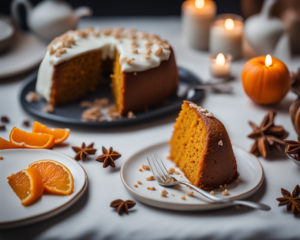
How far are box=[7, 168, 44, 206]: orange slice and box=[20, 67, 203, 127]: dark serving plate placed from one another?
48 centimetres

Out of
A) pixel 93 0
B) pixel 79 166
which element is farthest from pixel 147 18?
pixel 79 166

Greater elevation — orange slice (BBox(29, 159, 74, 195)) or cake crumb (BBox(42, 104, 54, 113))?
orange slice (BBox(29, 159, 74, 195))

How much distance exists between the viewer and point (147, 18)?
3098 mm

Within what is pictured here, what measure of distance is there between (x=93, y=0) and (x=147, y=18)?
1.70 feet

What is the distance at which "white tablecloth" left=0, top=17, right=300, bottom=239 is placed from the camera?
1.06 metres

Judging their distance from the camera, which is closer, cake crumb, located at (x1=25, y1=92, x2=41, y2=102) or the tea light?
cake crumb, located at (x1=25, y1=92, x2=41, y2=102)

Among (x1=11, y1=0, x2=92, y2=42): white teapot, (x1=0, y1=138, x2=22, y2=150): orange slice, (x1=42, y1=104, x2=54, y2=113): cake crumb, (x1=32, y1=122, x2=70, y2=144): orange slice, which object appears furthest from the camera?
(x1=11, y1=0, x2=92, y2=42): white teapot

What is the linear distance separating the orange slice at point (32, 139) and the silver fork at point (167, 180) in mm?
447

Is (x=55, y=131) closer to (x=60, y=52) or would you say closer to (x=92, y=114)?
(x=92, y=114)

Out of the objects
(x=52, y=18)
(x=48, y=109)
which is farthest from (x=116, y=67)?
(x=52, y=18)

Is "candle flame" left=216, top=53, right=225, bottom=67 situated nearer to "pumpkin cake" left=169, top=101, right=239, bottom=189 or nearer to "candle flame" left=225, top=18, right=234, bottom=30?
"candle flame" left=225, top=18, right=234, bottom=30

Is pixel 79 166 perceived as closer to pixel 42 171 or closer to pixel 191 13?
pixel 42 171

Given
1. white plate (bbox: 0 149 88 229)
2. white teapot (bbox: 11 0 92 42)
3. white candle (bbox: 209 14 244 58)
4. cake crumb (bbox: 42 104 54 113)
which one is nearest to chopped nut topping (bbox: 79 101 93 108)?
cake crumb (bbox: 42 104 54 113)

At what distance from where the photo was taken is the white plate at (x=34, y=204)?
3.45 ft
